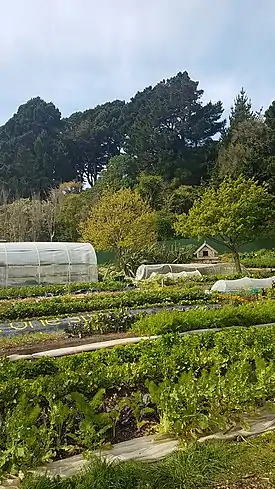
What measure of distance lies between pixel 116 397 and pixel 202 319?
313 centimetres

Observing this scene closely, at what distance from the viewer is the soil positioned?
5.81m

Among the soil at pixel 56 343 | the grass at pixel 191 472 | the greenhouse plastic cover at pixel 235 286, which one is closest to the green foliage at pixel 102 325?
the soil at pixel 56 343

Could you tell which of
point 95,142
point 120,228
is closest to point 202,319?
point 120,228

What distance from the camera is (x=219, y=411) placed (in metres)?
3.26

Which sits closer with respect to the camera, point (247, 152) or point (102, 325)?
point (102, 325)

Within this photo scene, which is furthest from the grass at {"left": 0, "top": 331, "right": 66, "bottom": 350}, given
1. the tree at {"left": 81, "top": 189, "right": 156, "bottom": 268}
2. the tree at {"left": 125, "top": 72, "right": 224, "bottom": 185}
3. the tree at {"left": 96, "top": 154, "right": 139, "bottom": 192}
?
the tree at {"left": 96, "top": 154, "right": 139, "bottom": 192}

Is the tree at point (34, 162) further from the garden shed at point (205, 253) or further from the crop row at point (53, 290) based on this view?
the crop row at point (53, 290)

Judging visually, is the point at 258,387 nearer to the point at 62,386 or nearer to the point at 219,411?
the point at 219,411

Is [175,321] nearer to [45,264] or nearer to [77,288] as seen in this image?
[77,288]

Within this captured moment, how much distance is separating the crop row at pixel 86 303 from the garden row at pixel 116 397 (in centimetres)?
520

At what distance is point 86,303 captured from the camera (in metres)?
9.57

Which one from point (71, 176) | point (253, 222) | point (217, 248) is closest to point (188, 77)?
point (71, 176)

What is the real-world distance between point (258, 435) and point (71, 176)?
39.3 meters

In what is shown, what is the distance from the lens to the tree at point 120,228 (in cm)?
1917
